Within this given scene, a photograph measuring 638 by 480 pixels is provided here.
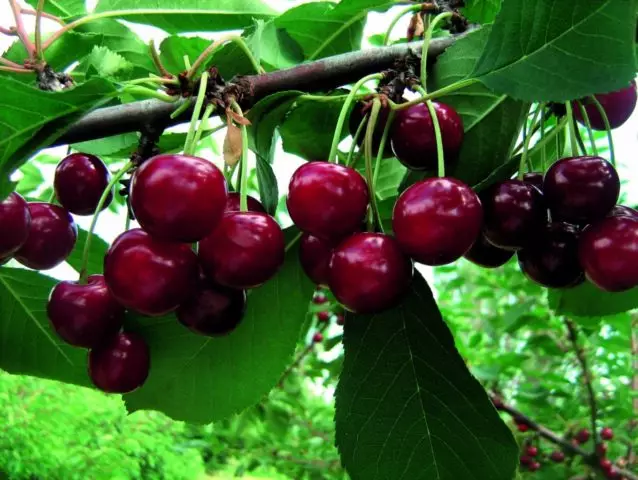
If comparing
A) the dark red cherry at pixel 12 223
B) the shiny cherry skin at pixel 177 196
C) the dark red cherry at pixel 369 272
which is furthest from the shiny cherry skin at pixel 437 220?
the dark red cherry at pixel 12 223

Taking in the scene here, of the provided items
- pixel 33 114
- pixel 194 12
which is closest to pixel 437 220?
pixel 33 114

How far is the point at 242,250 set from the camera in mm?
883

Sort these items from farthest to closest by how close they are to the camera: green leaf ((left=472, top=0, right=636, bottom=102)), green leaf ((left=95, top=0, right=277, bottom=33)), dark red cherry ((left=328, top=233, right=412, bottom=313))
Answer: green leaf ((left=95, top=0, right=277, bottom=33))
dark red cherry ((left=328, top=233, right=412, bottom=313))
green leaf ((left=472, top=0, right=636, bottom=102))

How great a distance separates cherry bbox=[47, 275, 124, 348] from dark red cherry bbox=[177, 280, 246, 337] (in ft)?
0.54

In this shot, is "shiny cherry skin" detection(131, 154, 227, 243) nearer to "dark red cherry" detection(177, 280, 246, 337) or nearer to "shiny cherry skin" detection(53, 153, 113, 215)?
"dark red cherry" detection(177, 280, 246, 337)

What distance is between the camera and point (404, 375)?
115 cm

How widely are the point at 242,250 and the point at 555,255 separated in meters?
0.47

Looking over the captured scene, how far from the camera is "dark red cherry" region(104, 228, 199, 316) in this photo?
91 cm

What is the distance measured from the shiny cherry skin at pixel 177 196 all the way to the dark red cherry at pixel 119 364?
13.4 inches

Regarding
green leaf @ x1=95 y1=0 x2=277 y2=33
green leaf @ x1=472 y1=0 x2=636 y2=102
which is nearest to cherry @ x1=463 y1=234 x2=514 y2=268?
green leaf @ x1=472 y1=0 x2=636 y2=102

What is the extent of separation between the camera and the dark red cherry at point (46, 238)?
117cm

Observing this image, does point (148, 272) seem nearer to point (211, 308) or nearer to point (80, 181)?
point (211, 308)

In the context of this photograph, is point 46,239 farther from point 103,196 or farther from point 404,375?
point 404,375

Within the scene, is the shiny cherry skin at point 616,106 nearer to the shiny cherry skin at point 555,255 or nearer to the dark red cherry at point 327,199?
the shiny cherry skin at point 555,255
